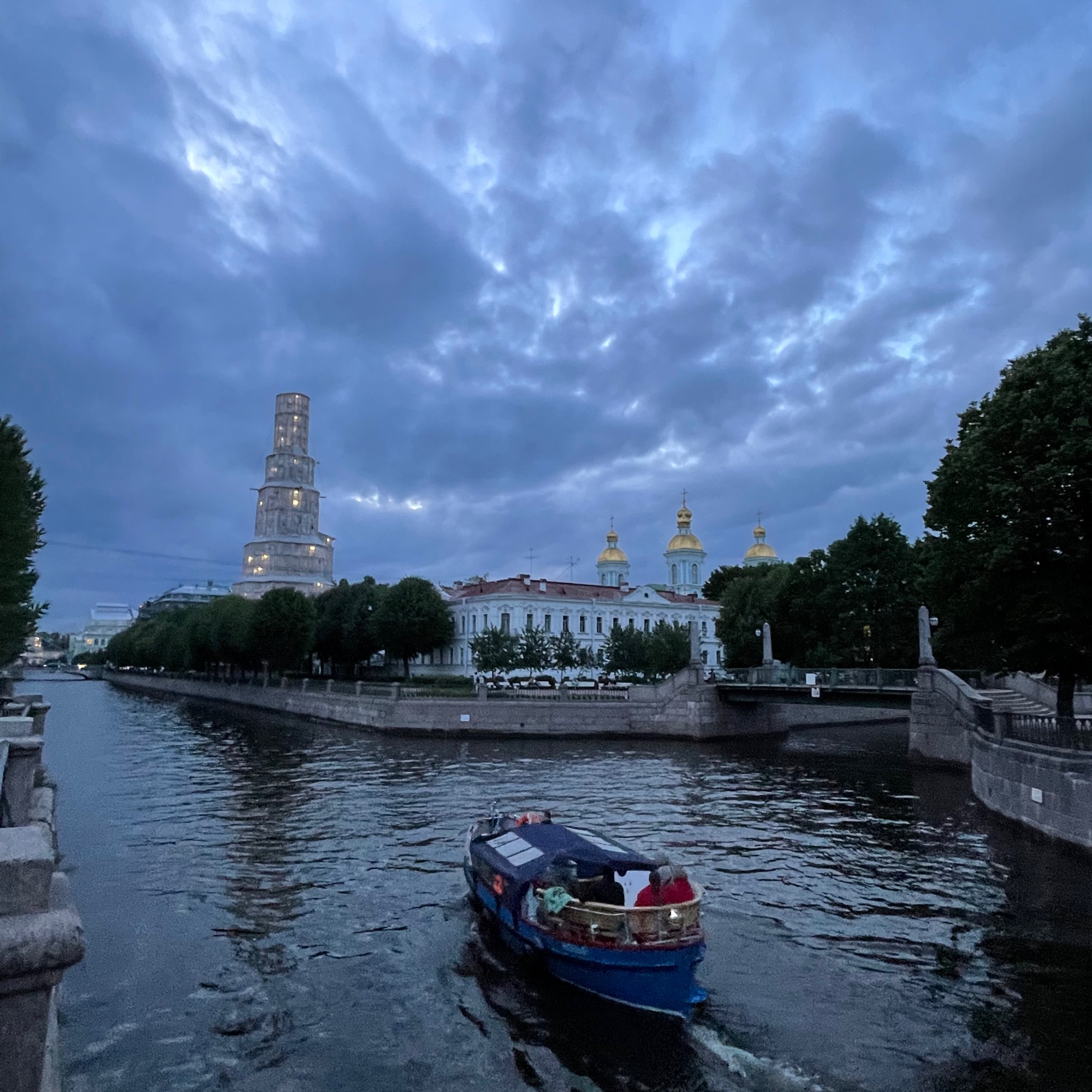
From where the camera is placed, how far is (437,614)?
291 ft

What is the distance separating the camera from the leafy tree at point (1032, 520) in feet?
83.7

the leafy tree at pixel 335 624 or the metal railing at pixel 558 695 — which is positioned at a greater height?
the leafy tree at pixel 335 624

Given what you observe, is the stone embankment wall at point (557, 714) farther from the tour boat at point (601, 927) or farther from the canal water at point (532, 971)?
the tour boat at point (601, 927)

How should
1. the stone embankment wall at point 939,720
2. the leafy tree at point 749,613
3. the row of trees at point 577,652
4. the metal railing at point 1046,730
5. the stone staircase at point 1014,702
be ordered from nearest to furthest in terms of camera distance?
the metal railing at point 1046,730
the stone embankment wall at point 939,720
the stone staircase at point 1014,702
the leafy tree at point 749,613
the row of trees at point 577,652

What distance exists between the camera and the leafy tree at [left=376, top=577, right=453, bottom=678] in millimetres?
85625

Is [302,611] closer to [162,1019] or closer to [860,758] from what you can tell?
[860,758]

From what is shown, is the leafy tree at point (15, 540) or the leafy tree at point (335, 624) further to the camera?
the leafy tree at point (335, 624)

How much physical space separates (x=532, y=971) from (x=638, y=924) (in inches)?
118

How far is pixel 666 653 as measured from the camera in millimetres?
77250

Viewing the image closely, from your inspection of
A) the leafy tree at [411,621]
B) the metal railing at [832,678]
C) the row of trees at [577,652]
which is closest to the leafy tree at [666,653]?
the row of trees at [577,652]

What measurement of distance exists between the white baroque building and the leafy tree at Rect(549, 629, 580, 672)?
7374 millimetres

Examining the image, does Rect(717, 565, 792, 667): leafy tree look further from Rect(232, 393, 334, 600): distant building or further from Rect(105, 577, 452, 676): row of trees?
Rect(232, 393, 334, 600): distant building

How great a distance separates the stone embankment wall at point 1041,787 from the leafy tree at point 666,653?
48042 mm

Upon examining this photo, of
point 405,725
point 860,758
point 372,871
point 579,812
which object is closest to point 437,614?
point 405,725
